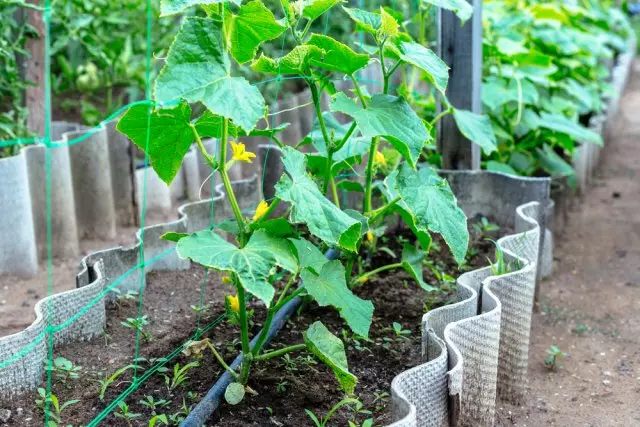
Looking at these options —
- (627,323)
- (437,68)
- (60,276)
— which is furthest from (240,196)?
(627,323)

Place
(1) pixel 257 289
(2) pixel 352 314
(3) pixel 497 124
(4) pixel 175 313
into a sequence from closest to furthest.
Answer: (1) pixel 257 289 → (2) pixel 352 314 → (4) pixel 175 313 → (3) pixel 497 124

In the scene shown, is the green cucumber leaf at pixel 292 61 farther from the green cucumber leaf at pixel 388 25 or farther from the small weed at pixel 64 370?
the small weed at pixel 64 370

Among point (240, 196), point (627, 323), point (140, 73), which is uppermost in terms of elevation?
point (140, 73)

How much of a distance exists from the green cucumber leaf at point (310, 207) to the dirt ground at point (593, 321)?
104 centimetres

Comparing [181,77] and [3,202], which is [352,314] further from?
[3,202]

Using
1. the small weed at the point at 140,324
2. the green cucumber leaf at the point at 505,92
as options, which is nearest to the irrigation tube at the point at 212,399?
the small weed at the point at 140,324

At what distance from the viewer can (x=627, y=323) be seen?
379 cm

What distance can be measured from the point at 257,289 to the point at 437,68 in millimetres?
940

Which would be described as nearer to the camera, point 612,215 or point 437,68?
point 437,68

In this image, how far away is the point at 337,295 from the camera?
95.0 inches

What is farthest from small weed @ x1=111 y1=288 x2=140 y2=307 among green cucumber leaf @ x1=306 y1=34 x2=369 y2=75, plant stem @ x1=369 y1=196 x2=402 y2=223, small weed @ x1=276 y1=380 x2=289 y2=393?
green cucumber leaf @ x1=306 y1=34 x2=369 y2=75

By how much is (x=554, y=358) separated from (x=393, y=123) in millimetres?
1297

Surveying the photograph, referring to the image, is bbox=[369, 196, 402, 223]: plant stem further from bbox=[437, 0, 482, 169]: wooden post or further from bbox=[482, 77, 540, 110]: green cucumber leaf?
bbox=[482, 77, 540, 110]: green cucumber leaf

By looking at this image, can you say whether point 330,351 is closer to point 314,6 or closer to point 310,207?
point 310,207
